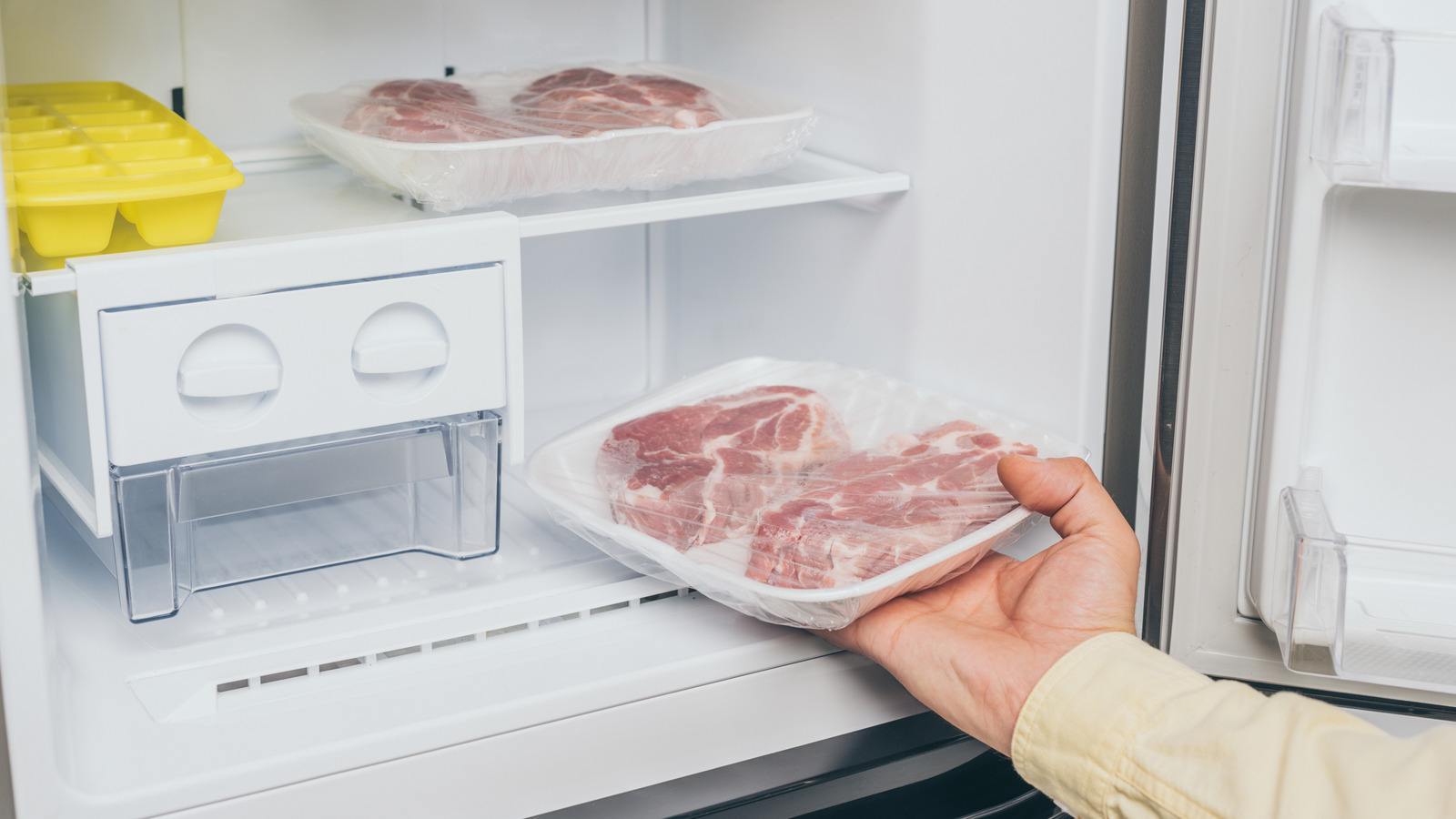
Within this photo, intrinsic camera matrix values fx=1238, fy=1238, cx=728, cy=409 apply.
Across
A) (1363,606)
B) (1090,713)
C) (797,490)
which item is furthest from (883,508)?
(1363,606)

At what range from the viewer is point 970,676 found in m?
0.90

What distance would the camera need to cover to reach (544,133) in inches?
44.7

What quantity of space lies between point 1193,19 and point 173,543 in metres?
0.85

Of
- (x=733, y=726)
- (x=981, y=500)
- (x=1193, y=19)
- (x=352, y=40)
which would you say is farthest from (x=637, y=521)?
(x=352, y=40)

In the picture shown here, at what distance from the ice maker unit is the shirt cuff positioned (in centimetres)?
46

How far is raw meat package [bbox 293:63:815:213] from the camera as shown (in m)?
1.08

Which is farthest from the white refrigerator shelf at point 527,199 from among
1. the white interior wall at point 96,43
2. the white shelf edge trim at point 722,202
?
the white interior wall at point 96,43

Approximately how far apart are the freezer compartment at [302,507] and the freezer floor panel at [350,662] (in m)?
0.03

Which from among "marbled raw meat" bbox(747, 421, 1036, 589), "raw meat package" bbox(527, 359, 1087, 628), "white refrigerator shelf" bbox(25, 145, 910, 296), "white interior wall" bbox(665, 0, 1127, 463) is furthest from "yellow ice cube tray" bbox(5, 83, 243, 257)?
"white interior wall" bbox(665, 0, 1127, 463)

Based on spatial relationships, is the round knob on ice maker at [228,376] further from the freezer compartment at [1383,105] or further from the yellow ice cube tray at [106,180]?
the freezer compartment at [1383,105]

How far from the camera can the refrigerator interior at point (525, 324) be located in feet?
2.75

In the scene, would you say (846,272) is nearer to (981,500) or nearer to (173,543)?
(981,500)

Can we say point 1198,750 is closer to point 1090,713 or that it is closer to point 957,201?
point 1090,713

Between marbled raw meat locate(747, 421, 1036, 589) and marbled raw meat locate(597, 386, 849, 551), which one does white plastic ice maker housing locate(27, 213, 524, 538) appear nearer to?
marbled raw meat locate(597, 386, 849, 551)
